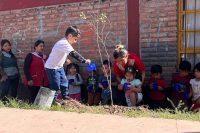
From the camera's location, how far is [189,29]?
320 inches

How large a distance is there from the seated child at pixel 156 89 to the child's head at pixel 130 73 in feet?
1.21

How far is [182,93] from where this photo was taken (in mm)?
8000

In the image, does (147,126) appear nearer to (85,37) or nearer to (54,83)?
(54,83)

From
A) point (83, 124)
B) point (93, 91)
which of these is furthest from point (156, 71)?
point (83, 124)

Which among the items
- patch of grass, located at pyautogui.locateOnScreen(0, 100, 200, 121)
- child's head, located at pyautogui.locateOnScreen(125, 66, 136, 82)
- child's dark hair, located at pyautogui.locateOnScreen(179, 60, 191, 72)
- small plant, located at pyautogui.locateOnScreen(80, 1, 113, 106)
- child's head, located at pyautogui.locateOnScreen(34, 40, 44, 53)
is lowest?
patch of grass, located at pyautogui.locateOnScreen(0, 100, 200, 121)

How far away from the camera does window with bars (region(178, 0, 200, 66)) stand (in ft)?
26.6

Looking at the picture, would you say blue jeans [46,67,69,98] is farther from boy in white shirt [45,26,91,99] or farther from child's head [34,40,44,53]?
child's head [34,40,44,53]

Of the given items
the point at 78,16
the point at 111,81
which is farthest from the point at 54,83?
the point at 78,16

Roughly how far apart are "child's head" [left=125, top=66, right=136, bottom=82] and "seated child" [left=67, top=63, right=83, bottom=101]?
4.05ft

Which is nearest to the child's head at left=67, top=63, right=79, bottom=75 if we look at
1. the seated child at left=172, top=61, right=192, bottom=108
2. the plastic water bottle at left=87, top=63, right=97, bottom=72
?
the plastic water bottle at left=87, top=63, right=97, bottom=72

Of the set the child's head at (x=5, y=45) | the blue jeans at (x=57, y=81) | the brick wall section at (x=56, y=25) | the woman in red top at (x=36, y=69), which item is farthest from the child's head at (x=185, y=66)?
the child's head at (x=5, y=45)

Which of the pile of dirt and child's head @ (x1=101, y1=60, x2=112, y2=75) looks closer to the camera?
the pile of dirt

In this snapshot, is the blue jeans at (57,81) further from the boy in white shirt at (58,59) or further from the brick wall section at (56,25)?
the brick wall section at (56,25)

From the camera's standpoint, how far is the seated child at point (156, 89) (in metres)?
8.05
